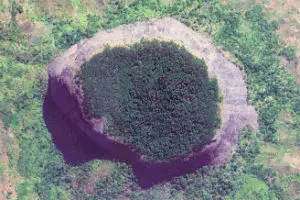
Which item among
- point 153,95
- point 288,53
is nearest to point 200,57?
point 153,95

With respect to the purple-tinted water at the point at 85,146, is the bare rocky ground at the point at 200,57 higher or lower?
higher

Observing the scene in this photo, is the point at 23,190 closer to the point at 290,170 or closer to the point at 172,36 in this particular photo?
the point at 172,36

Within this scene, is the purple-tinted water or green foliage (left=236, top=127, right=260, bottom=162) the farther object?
green foliage (left=236, top=127, right=260, bottom=162)

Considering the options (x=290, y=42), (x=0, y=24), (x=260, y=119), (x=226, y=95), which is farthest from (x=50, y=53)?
(x=290, y=42)

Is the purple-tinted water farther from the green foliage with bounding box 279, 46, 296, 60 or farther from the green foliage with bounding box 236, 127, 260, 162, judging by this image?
the green foliage with bounding box 279, 46, 296, 60

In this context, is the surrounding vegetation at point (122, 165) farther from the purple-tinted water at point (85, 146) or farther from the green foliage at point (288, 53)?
the purple-tinted water at point (85, 146)

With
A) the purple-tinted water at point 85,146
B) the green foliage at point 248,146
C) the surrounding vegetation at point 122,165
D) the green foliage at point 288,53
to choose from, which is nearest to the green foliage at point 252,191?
the surrounding vegetation at point 122,165

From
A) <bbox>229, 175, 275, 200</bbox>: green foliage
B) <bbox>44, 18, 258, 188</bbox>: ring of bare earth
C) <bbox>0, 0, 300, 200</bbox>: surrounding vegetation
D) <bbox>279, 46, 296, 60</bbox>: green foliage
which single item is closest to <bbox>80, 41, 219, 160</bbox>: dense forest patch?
<bbox>44, 18, 258, 188</bbox>: ring of bare earth
